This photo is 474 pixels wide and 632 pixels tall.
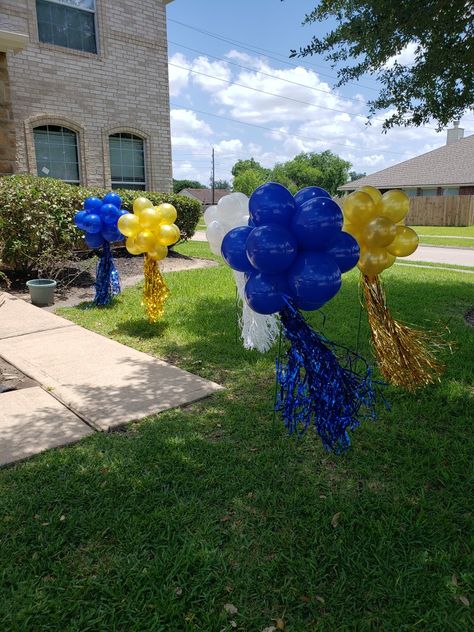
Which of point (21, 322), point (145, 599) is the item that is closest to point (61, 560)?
point (145, 599)

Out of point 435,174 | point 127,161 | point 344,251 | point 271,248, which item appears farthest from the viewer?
point 435,174

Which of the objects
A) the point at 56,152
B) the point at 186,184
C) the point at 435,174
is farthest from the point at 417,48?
the point at 186,184

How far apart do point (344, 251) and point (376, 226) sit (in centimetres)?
102

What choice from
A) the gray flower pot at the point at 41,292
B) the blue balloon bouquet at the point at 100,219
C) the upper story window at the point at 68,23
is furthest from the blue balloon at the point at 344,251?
the upper story window at the point at 68,23

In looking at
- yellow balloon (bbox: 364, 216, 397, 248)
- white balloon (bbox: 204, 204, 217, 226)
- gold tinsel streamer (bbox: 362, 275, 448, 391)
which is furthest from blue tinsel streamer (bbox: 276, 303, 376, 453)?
white balloon (bbox: 204, 204, 217, 226)

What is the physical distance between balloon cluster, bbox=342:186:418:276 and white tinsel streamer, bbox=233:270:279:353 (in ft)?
4.55

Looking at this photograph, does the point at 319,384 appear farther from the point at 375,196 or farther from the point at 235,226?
the point at 235,226

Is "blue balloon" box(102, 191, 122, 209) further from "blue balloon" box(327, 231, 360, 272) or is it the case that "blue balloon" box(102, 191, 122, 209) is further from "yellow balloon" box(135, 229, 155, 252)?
"blue balloon" box(327, 231, 360, 272)

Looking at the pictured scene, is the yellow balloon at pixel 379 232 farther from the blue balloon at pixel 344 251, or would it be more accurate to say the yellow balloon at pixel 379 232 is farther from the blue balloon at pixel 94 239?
the blue balloon at pixel 94 239

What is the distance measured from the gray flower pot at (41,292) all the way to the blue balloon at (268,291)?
17.6 ft

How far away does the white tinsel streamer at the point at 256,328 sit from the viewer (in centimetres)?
495

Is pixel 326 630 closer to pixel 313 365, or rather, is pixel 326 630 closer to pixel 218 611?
pixel 218 611

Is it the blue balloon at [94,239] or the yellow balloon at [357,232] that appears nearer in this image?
the yellow balloon at [357,232]

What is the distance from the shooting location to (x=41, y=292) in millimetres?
7258
